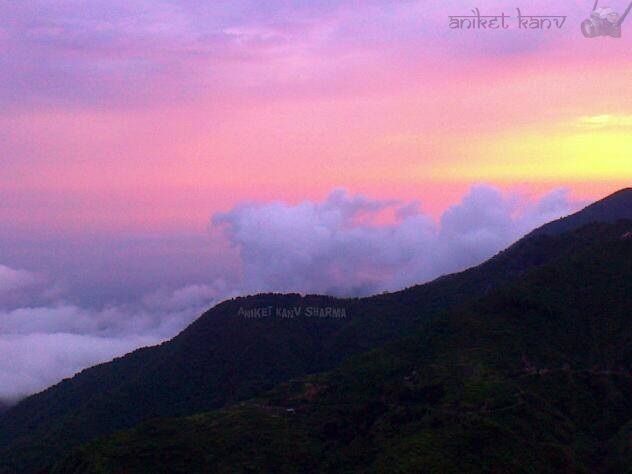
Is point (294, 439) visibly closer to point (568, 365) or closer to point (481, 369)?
point (481, 369)

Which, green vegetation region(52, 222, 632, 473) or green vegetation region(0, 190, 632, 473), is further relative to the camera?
green vegetation region(0, 190, 632, 473)

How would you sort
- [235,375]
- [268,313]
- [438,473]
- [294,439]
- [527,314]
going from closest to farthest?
[438,473], [294,439], [527,314], [235,375], [268,313]

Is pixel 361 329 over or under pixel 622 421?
over

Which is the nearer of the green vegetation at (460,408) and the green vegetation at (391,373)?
the green vegetation at (460,408)

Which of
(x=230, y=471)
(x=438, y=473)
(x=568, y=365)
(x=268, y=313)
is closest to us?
(x=438, y=473)

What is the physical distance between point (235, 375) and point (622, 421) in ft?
272

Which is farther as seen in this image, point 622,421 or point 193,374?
point 193,374

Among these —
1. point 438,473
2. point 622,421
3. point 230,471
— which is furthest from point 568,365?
point 230,471

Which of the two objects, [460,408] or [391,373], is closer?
[460,408]

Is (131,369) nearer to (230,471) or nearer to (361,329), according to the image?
(361,329)

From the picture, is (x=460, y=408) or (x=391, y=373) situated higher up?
(x=391, y=373)

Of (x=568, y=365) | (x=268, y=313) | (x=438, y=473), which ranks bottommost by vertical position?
(x=438, y=473)

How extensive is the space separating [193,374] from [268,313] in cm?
2816

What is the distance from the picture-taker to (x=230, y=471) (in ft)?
299
